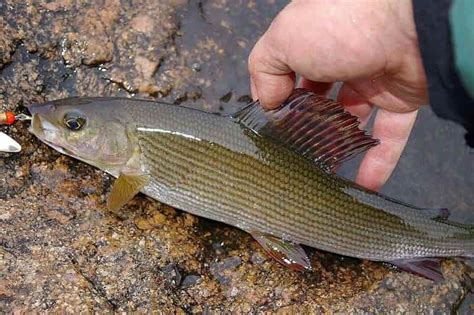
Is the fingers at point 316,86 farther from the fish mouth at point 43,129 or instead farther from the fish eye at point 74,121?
the fish mouth at point 43,129

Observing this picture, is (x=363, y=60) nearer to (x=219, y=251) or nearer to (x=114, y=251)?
(x=219, y=251)

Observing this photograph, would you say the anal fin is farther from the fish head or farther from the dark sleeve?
the fish head

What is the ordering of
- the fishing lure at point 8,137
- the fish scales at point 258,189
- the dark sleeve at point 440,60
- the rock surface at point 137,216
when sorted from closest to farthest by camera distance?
1. the dark sleeve at point 440,60
2. the rock surface at point 137,216
3. the fishing lure at point 8,137
4. the fish scales at point 258,189

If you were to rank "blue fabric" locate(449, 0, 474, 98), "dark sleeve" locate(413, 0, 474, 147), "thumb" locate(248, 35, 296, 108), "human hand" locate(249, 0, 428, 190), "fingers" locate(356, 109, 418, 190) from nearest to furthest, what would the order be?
1. "blue fabric" locate(449, 0, 474, 98)
2. "dark sleeve" locate(413, 0, 474, 147)
3. "human hand" locate(249, 0, 428, 190)
4. "thumb" locate(248, 35, 296, 108)
5. "fingers" locate(356, 109, 418, 190)

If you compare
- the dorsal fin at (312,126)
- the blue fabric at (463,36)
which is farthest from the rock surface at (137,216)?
the blue fabric at (463,36)

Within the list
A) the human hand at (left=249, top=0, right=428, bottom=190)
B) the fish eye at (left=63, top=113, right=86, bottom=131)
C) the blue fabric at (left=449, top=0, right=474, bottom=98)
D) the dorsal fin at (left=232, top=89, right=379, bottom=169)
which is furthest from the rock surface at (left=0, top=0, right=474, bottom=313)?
the blue fabric at (left=449, top=0, right=474, bottom=98)

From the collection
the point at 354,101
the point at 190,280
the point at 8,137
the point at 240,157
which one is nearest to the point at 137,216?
the point at 190,280

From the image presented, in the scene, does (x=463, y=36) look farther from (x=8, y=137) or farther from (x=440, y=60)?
(x=8, y=137)
